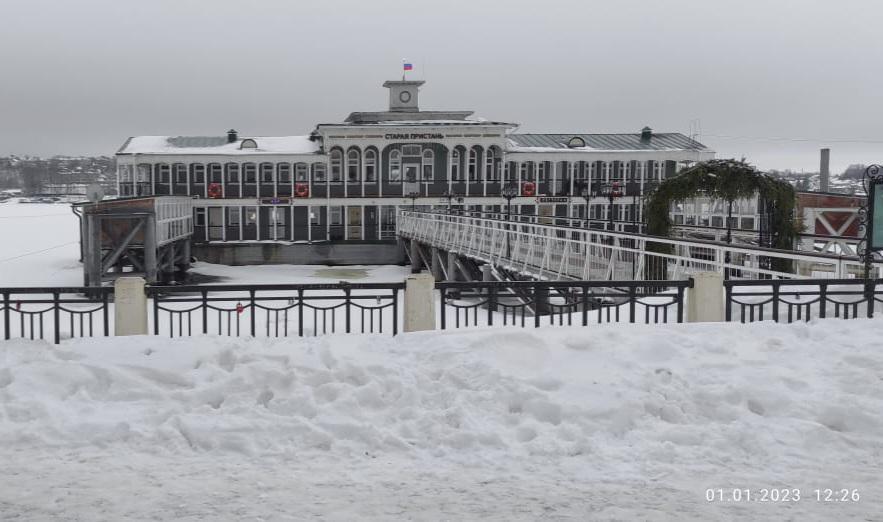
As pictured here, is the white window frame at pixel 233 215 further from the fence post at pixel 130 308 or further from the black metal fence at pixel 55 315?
the fence post at pixel 130 308

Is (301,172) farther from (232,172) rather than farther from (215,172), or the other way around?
(215,172)

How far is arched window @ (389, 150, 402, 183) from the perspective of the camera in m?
46.7

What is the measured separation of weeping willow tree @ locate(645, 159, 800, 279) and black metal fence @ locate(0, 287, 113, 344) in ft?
39.0

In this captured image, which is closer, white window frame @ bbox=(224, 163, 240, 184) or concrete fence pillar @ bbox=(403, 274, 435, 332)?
concrete fence pillar @ bbox=(403, 274, 435, 332)

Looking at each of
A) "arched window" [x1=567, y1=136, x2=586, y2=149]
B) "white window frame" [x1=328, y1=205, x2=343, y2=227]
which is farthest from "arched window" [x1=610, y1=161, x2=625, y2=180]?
"white window frame" [x1=328, y1=205, x2=343, y2=227]

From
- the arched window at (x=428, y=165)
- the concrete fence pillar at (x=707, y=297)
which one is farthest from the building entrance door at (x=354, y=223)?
the concrete fence pillar at (x=707, y=297)

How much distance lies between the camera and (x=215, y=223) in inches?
1791

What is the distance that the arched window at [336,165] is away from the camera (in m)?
46.6

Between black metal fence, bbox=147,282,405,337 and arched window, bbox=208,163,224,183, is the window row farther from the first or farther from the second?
black metal fence, bbox=147,282,405,337

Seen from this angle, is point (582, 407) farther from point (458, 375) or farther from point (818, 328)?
point (818, 328)

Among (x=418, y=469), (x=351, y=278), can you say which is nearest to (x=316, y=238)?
(x=351, y=278)

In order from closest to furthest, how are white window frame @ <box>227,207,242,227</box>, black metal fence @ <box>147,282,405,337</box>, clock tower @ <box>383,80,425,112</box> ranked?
black metal fence @ <box>147,282,405,337</box>, white window frame @ <box>227,207,242,227</box>, clock tower @ <box>383,80,425,112</box>

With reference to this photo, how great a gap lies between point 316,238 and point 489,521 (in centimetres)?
4118

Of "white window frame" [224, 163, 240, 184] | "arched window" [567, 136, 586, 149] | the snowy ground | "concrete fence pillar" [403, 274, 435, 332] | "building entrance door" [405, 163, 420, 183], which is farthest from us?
"arched window" [567, 136, 586, 149]
